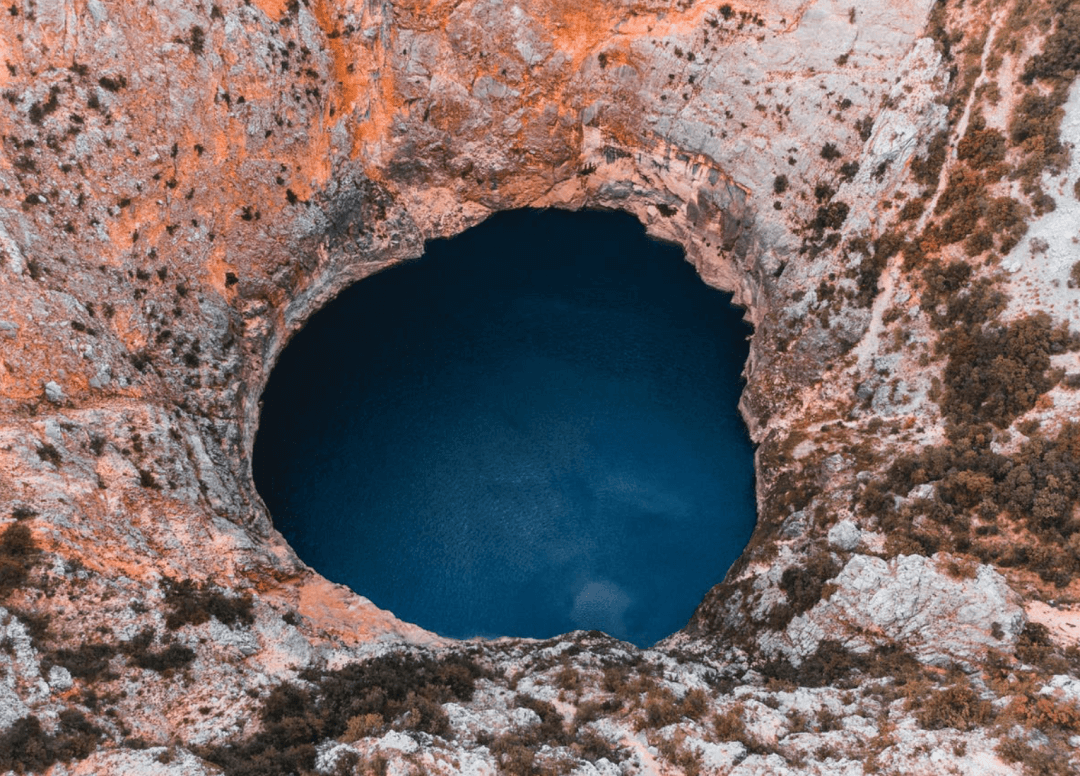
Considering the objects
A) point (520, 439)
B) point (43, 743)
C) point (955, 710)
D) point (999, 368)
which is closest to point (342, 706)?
point (43, 743)

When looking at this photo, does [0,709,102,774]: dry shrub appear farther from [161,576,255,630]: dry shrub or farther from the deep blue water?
the deep blue water

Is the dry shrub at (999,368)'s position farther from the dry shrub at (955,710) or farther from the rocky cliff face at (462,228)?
the dry shrub at (955,710)

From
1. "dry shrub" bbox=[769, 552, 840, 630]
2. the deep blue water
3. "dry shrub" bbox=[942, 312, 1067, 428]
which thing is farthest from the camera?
the deep blue water

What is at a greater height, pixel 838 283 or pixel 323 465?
pixel 838 283

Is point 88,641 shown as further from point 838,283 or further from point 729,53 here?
point 729,53

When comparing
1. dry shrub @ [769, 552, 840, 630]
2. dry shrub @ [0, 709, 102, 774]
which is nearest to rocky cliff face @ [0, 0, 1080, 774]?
dry shrub @ [0, 709, 102, 774]

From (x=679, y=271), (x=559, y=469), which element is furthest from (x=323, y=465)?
(x=679, y=271)
